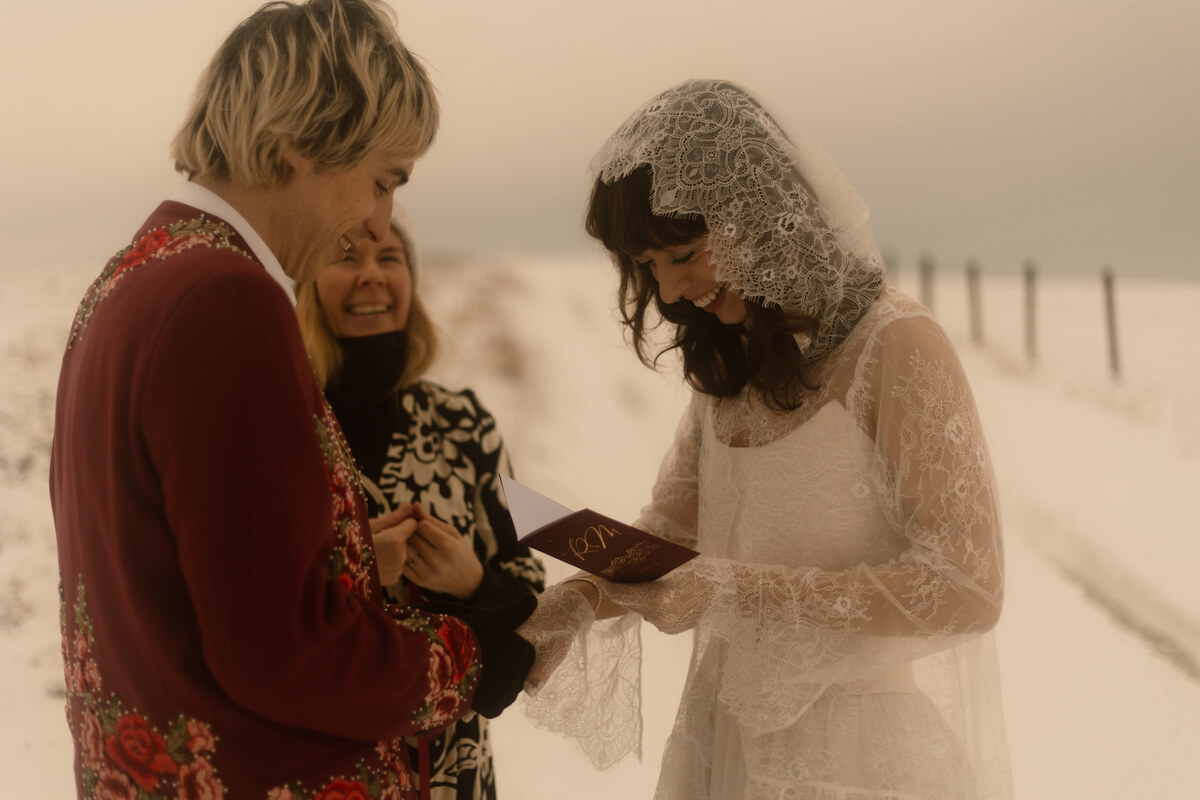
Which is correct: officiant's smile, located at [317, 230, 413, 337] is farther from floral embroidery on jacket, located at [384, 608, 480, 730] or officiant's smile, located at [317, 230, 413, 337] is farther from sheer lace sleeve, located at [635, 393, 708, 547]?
floral embroidery on jacket, located at [384, 608, 480, 730]

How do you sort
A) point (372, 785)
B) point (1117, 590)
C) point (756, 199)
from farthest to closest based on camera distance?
point (1117, 590)
point (756, 199)
point (372, 785)

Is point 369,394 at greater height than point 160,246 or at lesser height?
lesser

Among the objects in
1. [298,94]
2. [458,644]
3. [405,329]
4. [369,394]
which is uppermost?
[298,94]

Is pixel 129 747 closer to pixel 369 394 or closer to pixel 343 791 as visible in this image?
pixel 343 791

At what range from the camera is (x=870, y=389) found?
1.39 meters

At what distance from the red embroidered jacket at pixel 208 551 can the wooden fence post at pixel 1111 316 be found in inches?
111

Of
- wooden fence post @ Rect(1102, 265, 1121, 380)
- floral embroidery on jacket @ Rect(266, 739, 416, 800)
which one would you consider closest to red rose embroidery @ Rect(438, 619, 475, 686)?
floral embroidery on jacket @ Rect(266, 739, 416, 800)

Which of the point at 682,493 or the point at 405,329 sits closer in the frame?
the point at 682,493

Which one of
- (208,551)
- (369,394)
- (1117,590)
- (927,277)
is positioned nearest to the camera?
(208,551)

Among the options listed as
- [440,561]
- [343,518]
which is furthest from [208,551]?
[440,561]

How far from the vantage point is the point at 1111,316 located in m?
3.22

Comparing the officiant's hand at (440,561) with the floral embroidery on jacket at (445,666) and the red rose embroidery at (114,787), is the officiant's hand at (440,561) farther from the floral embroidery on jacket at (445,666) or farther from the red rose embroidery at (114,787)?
the red rose embroidery at (114,787)

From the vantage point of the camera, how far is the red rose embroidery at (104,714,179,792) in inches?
40.1
